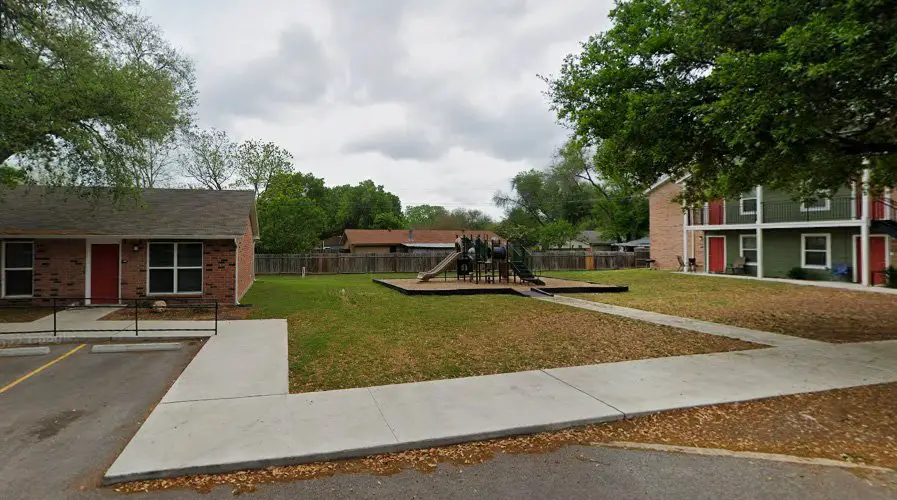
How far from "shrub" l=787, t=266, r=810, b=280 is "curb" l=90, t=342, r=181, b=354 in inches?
945

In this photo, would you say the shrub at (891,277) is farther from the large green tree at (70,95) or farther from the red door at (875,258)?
the large green tree at (70,95)

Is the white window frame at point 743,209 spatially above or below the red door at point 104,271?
above

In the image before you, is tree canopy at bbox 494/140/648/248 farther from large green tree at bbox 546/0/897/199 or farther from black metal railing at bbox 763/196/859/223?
large green tree at bbox 546/0/897/199

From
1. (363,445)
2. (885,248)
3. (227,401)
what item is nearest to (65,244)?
(227,401)

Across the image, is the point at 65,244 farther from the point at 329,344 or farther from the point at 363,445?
the point at 363,445

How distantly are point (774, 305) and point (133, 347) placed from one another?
1621 cm

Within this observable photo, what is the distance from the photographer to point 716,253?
84.2 ft

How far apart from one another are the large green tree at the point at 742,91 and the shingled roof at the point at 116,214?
1090 cm

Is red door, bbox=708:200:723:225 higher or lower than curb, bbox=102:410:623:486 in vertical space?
higher

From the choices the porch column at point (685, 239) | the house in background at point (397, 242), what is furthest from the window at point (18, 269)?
the house in background at point (397, 242)

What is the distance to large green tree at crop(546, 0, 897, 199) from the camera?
6699mm

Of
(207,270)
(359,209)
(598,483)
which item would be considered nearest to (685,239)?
(207,270)

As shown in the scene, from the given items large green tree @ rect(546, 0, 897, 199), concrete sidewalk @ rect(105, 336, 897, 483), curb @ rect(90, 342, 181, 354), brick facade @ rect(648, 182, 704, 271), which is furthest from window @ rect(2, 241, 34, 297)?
brick facade @ rect(648, 182, 704, 271)

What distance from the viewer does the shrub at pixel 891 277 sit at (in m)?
17.4
